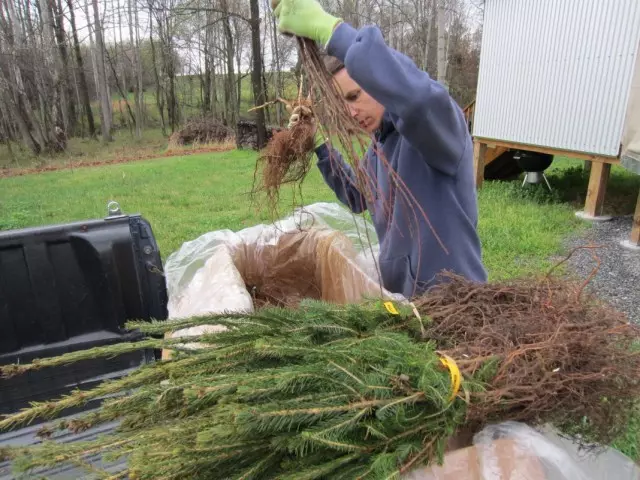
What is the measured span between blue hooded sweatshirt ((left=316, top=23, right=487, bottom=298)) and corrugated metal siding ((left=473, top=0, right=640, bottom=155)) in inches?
208

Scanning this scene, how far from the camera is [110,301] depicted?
8.50ft

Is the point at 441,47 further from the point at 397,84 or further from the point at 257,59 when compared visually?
the point at 397,84

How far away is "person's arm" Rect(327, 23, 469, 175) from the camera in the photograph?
61.2 inches

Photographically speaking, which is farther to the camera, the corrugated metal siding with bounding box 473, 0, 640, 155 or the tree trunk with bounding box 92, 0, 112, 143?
the tree trunk with bounding box 92, 0, 112, 143

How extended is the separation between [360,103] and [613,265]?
4249 millimetres

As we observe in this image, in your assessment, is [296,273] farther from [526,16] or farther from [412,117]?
[526,16]

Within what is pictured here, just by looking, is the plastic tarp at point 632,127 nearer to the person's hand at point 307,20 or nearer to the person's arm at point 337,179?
the person's arm at point 337,179

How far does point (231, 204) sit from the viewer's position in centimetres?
813

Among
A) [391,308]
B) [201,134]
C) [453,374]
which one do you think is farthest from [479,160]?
[201,134]

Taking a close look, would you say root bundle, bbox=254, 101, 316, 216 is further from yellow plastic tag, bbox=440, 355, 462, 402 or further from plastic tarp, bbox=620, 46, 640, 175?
plastic tarp, bbox=620, 46, 640, 175

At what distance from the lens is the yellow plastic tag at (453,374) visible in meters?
1.02

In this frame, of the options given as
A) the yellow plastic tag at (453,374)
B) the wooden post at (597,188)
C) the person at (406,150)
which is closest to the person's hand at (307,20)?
the person at (406,150)

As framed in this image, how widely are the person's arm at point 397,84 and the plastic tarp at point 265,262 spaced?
18.4 inches

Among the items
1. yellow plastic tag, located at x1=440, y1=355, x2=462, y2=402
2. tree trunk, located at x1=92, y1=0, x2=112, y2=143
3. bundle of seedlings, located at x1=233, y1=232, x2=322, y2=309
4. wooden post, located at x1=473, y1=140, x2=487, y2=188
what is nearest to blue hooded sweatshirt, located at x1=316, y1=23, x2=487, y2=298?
yellow plastic tag, located at x1=440, y1=355, x2=462, y2=402
